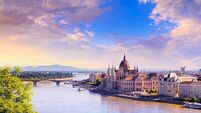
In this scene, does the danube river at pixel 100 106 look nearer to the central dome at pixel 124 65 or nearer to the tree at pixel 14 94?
the tree at pixel 14 94

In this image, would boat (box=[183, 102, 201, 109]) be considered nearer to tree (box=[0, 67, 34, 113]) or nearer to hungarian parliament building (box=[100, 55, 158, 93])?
hungarian parliament building (box=[100, 55, 158, 93])

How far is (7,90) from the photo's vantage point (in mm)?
8602

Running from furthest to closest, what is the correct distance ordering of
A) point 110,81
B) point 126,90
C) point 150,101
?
1. point 110,81
2. point 126,90
3. point 150,101

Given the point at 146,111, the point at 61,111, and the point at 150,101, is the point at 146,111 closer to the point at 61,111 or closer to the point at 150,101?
the point at 61,111

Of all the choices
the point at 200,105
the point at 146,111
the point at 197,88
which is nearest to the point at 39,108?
the point at 146,111

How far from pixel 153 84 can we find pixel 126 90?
3699mm

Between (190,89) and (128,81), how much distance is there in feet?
47.3

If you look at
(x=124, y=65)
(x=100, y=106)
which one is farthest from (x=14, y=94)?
(x=124, y=65)

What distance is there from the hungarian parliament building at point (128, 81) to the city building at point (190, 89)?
8.28 metres

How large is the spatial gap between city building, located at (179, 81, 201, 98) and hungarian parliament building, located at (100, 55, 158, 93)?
8.28 m

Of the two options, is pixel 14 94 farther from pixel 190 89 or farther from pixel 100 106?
pixel 190 89

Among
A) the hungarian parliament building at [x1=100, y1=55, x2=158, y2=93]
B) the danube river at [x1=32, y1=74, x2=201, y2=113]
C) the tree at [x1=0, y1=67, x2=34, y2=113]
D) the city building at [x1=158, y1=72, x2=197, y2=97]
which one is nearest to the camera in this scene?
the tree at [x1=0, y1=67, x2=34, y2=113]

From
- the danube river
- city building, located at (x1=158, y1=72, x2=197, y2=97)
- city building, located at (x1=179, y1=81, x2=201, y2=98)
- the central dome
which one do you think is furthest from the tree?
the central dome

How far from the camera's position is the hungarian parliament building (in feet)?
172
